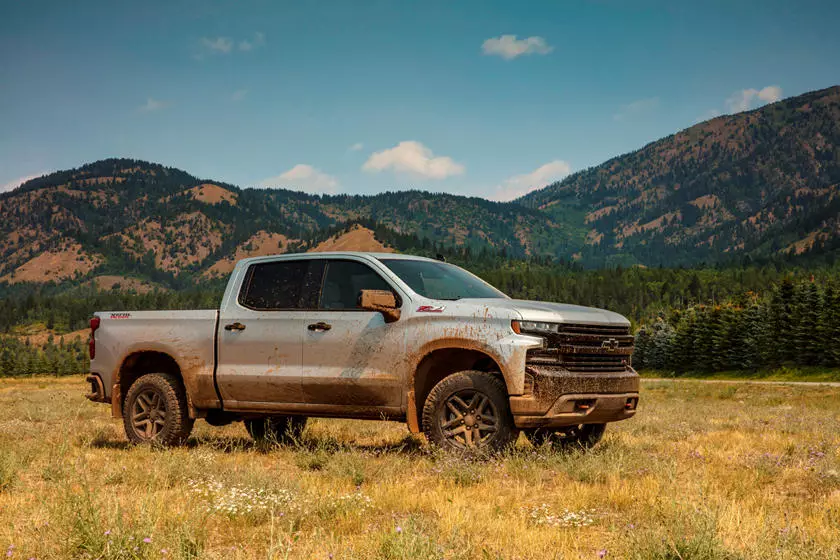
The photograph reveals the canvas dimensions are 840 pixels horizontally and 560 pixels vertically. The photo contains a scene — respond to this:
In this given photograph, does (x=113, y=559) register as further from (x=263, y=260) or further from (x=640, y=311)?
(x=640, y=311)

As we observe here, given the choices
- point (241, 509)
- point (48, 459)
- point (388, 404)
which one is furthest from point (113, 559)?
point (48, 459)

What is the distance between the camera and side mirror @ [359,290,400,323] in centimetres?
739

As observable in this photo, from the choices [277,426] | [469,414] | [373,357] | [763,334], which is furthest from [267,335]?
[763,334]

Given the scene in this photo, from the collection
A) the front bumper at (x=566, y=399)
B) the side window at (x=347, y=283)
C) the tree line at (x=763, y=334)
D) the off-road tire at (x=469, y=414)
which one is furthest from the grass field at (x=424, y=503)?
the tree line at (x=763, y=334)

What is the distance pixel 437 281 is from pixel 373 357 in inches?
50.8

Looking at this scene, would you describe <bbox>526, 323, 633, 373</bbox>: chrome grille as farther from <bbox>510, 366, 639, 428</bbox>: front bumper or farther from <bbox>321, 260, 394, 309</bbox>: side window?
<bbox>321, 260, 394, 309</bbox>: side window

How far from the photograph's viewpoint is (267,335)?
8406mm

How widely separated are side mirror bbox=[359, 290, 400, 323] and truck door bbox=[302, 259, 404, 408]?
0.35 ft

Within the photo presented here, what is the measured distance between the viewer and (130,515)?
4.54 metres

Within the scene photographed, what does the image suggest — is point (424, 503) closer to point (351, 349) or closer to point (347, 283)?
point (351, 349)

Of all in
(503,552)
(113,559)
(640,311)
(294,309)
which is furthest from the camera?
(640,311)

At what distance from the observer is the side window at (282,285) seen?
27.8 ft

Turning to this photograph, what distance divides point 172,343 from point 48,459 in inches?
77.8

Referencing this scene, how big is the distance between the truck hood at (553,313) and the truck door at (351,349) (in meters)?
1.09
